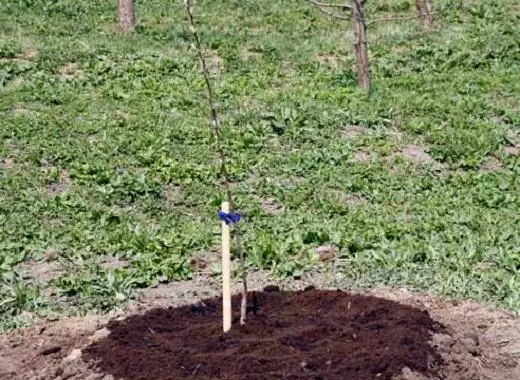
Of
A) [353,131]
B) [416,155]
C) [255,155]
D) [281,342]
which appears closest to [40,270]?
[281,342]

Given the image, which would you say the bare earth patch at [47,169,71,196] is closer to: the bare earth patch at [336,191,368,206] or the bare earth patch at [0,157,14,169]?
the bare earth patch at [0,157,14,169]

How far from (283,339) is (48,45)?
9.94 metres

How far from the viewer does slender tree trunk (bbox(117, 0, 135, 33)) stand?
16094 mm

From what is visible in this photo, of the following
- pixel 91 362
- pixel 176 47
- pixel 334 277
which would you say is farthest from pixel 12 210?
pixel 176 47

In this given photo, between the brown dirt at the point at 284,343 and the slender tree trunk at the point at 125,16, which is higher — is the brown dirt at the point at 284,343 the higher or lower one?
the lower one

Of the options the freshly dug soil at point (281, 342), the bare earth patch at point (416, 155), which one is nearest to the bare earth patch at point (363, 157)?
the bare earth patch at point (416, 155)

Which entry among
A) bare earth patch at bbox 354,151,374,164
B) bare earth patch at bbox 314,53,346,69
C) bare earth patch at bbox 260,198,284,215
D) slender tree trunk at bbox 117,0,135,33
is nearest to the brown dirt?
bare earth patch at bbox 260,198,284,215

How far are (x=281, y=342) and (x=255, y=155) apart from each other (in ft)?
17.8

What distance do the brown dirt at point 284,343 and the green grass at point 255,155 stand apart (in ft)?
1.66

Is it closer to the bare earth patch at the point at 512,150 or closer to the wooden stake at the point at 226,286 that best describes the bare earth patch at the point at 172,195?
the wooden stake at the point at 226,286

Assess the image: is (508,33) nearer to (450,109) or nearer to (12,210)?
(450,109)

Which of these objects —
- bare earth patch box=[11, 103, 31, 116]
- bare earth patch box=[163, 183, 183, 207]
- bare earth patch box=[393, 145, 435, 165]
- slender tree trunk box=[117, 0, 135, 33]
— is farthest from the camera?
slender tree trunk box=[117, 0, 135, 33]

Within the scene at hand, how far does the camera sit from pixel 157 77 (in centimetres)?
1294

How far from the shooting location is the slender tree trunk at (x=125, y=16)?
52.8ft
